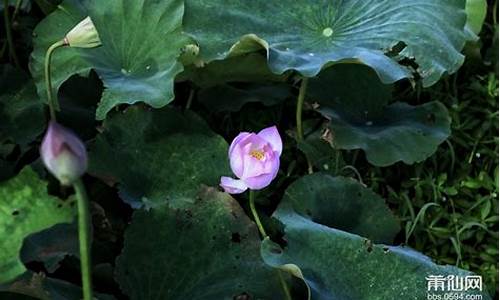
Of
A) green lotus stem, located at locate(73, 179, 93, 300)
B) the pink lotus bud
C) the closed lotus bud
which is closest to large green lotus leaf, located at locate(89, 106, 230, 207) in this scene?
the closed lotus bud

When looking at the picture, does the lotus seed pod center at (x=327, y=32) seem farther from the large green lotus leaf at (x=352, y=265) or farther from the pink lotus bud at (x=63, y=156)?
the pink lotus bud at (x=63, y=156)

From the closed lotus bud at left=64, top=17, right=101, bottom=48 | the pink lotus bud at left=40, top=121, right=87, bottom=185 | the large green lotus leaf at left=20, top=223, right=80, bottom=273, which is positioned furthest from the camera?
the closed lotus bud at left=64, top=17, right=101, bottom=48

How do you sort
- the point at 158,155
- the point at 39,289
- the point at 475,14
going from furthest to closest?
the point at 475,14 < the point at 158,155 < the point at 39,289

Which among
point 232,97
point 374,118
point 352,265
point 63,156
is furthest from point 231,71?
point 63,156

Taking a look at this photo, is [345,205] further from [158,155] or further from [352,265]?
[158,155]

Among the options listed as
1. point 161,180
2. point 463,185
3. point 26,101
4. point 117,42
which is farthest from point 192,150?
point 463,185

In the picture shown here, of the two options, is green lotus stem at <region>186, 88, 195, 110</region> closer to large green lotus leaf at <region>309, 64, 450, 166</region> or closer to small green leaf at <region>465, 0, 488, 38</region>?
large green lotus leaf at <region>309, 64, 450, 166</region>

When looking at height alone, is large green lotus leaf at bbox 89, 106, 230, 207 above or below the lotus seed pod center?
below
